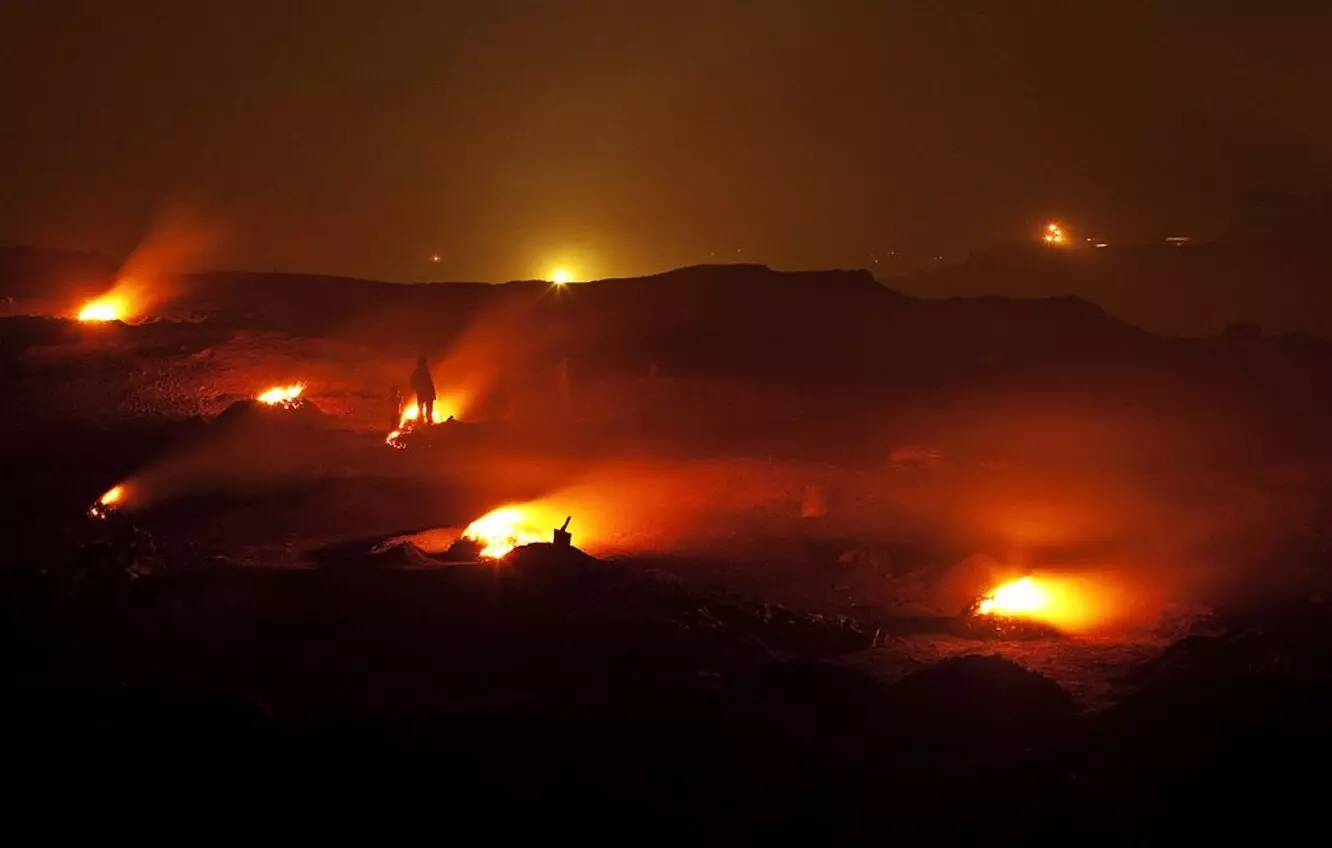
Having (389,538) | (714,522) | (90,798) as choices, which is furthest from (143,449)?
(90,798)

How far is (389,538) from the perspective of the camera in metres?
14.5

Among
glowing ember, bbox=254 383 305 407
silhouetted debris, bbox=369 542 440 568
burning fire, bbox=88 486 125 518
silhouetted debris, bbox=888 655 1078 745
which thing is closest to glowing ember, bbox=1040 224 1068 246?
glowing ember, bbox=254 383 305 407

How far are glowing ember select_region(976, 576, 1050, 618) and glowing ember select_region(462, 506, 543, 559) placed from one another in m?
5.84

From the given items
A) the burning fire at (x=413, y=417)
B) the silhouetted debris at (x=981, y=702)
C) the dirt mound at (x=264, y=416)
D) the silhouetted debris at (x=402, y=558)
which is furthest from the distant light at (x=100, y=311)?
the silhouetted debris at (x=981, y=702)

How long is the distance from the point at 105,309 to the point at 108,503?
49.0ft

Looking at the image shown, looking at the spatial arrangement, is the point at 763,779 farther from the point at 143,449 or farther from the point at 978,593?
the point at 143,449

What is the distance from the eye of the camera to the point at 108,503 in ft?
52.1

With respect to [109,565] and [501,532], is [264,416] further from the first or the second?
[109,565]

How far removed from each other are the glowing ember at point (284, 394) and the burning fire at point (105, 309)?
269 inches

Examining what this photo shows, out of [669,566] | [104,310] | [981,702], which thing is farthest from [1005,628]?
[104,310]

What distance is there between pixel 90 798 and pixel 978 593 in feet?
33.5

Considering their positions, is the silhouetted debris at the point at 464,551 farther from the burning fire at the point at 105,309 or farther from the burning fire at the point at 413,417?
the burning fire at the point at 105,309

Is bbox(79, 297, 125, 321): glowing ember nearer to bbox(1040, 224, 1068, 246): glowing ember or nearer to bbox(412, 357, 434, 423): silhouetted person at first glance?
bbox(412, 357, 434, 423): silhouetted person

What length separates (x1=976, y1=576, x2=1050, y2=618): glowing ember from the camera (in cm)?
1229
